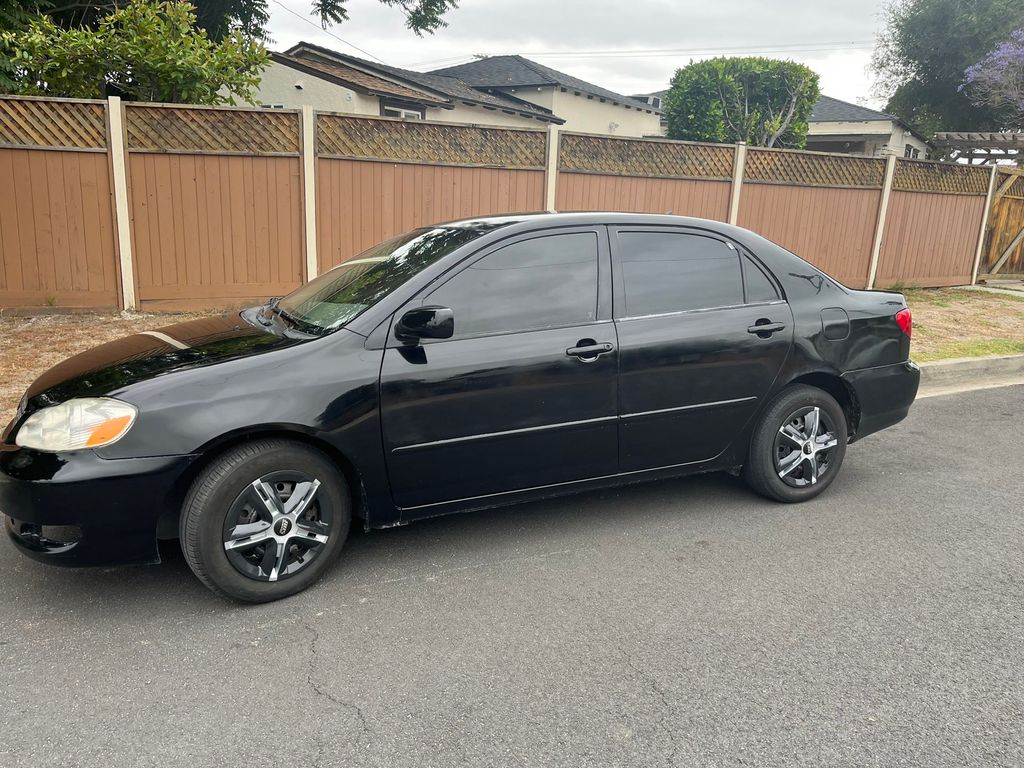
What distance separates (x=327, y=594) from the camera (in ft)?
11.1

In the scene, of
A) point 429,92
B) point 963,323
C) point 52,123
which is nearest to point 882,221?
point 963,323

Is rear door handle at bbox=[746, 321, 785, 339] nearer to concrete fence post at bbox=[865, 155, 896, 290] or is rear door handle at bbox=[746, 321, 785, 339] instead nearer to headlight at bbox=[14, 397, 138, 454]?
headlight at bbox=[14, 397, 138, 454]

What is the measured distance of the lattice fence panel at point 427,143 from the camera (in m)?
9.07

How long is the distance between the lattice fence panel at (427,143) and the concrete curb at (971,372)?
5261 millimetres

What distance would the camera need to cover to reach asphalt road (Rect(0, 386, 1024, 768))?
2461 millimetres

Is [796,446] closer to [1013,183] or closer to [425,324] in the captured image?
[425,324]

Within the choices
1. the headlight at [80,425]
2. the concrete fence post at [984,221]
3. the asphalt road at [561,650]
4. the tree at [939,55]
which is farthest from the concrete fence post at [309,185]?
the tree at [939,55]

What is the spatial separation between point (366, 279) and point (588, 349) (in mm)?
1186

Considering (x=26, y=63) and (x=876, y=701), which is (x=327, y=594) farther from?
(x=26, y=63)

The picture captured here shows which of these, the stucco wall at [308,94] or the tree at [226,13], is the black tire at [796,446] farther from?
the stucco wall at [308,94]

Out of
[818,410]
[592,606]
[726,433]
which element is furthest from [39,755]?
[818,410]

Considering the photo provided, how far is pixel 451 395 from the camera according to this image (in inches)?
137

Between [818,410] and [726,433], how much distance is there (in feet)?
2.11

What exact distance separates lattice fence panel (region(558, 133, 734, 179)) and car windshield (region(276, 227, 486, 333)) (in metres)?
6.33
